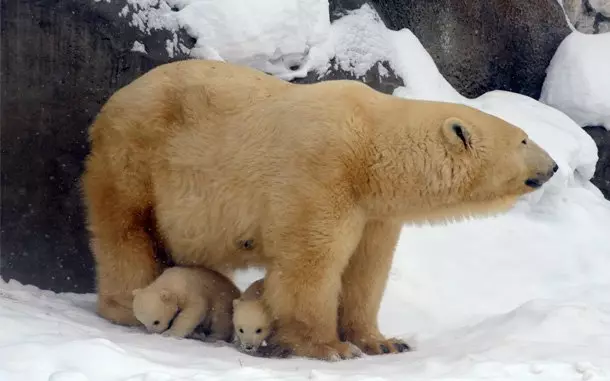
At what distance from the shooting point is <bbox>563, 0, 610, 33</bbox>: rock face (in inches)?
440

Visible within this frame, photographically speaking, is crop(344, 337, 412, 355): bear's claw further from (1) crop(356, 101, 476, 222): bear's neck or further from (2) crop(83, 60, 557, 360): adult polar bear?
(1) crop(356, 101, 476, 222): bear's neck

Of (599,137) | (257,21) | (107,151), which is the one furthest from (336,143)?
(599,137)

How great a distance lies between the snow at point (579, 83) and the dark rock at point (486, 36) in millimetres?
229

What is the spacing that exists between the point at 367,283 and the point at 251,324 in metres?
0.84

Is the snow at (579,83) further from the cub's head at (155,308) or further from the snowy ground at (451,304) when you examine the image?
the cub's head at (155,308)

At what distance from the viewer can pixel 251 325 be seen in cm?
439

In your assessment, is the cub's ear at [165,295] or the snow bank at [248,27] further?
the snow bank at [248,27]

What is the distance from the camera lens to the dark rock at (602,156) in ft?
31.6

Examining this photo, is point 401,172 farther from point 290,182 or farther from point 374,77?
point 374,77

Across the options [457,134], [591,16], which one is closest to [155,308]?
[457,134]

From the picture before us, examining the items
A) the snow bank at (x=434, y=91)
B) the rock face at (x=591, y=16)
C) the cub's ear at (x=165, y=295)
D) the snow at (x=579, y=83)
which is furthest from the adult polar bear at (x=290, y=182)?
the rock face at (x=591, y=16)

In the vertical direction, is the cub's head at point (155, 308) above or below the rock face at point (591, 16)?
above

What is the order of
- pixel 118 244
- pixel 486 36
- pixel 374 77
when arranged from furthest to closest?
pixel 486 36
pixel 374 77
pixel 118 244

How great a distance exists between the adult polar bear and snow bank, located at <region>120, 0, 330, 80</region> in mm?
1256
